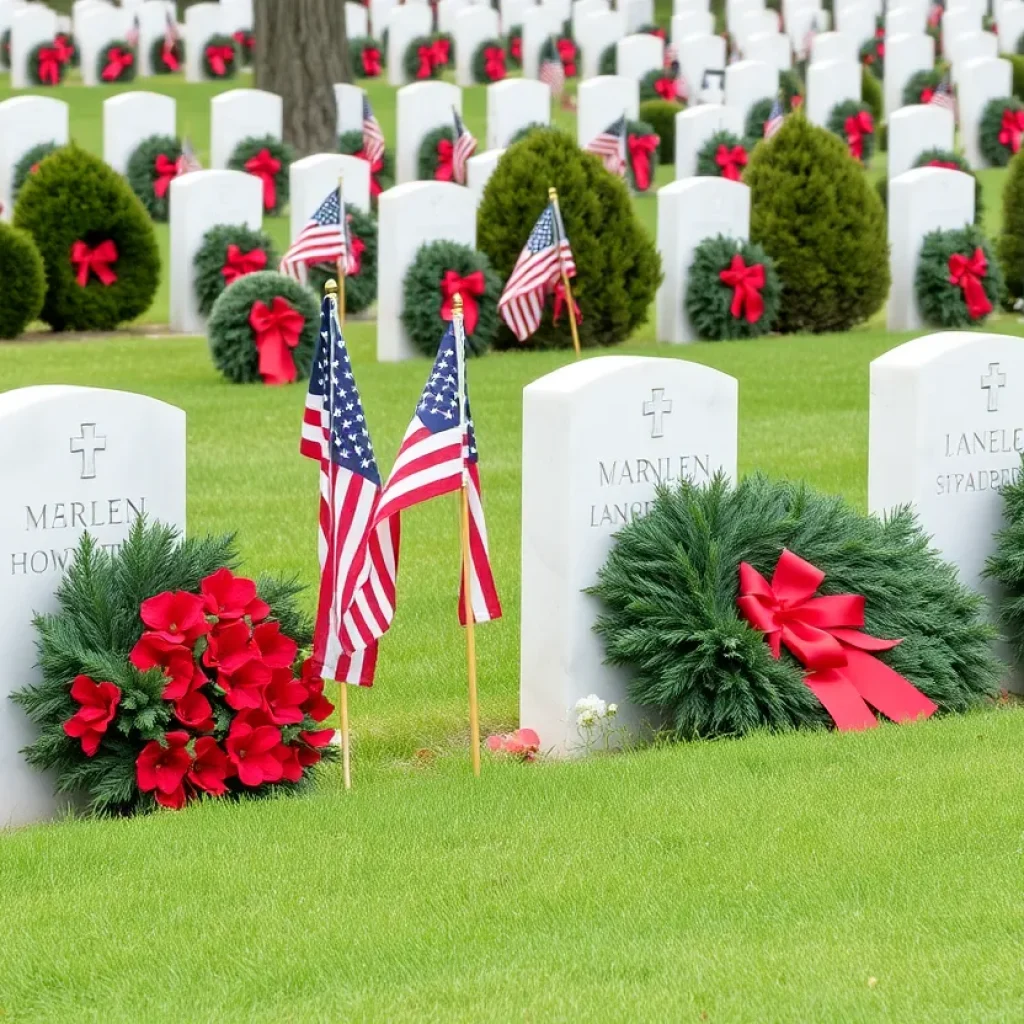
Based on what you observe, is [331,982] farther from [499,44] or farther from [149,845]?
[499,44]

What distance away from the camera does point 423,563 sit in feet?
28.5

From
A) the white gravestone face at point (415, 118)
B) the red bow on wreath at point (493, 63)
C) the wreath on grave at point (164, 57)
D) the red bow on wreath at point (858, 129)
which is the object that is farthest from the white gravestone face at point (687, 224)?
the wreath on grave at point (164, 57)

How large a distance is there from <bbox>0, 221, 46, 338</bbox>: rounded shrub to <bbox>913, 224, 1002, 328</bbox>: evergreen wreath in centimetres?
671

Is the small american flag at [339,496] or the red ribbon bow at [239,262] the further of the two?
the red ribbon bow at [239,262]

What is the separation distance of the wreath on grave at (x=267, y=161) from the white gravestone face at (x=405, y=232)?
24.8ft

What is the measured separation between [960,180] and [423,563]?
890 centimetres

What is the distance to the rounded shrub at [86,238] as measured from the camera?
15805 millimetres

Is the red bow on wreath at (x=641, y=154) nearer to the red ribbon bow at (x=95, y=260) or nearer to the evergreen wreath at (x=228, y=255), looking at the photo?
the evergreen wreath at (x=228, y=255)

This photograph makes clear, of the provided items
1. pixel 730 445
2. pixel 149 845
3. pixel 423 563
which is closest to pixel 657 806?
pixel 149 845

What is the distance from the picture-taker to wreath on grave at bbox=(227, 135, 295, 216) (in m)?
22.1

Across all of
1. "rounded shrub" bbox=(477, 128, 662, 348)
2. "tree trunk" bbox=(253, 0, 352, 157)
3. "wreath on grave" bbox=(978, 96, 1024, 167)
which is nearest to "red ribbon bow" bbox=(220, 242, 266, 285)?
"rounded shrub" bbox=(477, 128, 662, 348)

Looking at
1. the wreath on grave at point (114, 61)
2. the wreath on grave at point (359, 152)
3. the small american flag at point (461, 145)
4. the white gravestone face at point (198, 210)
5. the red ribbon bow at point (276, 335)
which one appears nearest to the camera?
the red ribbon bow at point (276, 335)

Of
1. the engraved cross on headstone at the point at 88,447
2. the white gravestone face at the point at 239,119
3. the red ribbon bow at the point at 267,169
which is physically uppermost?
the white gravestone face at the point at 239,119

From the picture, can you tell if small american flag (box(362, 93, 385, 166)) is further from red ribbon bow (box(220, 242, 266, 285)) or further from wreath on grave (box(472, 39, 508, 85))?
wreath on grave (box(472, 39, 508, 85))
